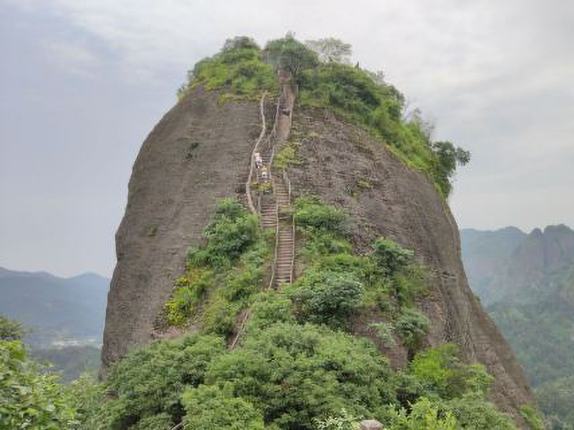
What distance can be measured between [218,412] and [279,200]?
479 inches

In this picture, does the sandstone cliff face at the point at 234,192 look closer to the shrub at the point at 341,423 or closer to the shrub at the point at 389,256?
the shrub at the point at 389,256

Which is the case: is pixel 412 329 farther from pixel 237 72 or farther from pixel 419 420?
pixel 237 72

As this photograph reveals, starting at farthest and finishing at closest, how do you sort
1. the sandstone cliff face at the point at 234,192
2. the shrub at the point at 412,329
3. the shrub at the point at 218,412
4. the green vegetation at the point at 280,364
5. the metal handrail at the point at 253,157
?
the metal handrail at the point at 253,157
the sandstone cliff face at the point at 234,192
the shrub at the point at 412,329
the green vegetation at the point at 280,364
the shrub at the point at 218,412

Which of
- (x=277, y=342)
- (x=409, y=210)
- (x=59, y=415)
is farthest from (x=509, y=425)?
(x=409, y=210)

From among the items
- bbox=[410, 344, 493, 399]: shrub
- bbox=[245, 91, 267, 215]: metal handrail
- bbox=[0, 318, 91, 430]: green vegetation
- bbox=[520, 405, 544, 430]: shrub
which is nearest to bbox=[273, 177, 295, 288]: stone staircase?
bbox=[245, 91, 267, 215]: metal handrail

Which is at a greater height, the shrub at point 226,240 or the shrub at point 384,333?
the shrub at point 226,240

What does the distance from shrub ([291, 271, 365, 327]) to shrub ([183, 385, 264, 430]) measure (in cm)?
471

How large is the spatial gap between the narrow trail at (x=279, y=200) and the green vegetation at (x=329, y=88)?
36.7 inches

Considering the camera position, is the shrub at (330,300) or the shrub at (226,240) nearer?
the shrub at (330,300)

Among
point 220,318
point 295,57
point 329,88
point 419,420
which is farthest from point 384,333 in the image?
point 295,57

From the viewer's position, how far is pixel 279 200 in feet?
69.6

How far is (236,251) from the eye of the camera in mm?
18859

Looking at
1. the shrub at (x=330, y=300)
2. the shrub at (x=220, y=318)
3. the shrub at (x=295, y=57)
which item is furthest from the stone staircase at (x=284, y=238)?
the shrub at (x=295, y=57)

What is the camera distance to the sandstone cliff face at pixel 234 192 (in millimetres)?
20453
